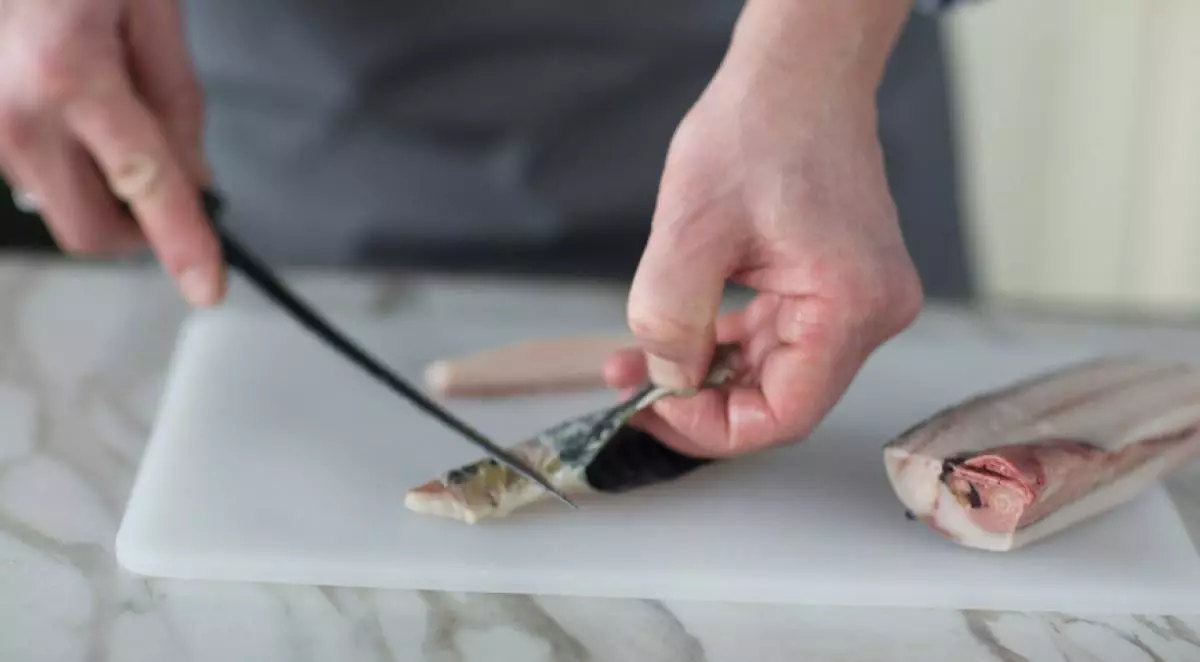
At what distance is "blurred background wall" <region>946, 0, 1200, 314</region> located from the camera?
1.65m

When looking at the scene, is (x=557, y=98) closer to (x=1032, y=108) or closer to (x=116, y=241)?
(x=116, y=241)

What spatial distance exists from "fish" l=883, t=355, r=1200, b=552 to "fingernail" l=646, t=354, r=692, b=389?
133 millimetres

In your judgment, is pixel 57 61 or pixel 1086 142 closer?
pixel 57 61

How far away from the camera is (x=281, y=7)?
40.0 inches

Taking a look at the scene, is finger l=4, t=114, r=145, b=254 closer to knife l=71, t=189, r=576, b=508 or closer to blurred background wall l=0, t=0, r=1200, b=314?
knife l=71, t=189, r=576, b=508

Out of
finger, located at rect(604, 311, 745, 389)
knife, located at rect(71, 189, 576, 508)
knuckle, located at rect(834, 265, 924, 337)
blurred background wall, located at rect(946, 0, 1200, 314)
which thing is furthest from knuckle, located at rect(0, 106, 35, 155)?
blurred background wall, located at rect(946, 0, 1200, 314)

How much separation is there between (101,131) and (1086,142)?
1.44 metres

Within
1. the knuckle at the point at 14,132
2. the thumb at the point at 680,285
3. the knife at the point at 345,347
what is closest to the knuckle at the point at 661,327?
the thumb at the point at 680,285

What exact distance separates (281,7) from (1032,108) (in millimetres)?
1180

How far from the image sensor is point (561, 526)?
2.39 feet

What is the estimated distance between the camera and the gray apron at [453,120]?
3.35ft

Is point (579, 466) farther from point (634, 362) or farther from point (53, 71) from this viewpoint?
point (53, 71)

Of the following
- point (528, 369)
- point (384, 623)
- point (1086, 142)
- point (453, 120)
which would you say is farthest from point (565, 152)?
point (1086, 142)

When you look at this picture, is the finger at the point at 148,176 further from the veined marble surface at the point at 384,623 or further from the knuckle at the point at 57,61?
the veined marble surface at the point at 384,623
